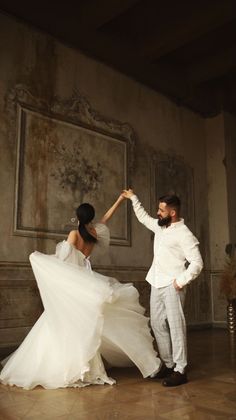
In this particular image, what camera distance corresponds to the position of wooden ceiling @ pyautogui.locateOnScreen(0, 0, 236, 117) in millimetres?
6738

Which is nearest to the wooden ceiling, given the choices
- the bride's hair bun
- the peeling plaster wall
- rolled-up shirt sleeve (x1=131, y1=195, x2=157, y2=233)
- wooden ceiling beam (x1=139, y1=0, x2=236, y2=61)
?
wooden ceiling beam (x1=139, y1=0, x2=236, y2=61)

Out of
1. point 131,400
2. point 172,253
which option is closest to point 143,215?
point 172,253

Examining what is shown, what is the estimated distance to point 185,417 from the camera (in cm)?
275

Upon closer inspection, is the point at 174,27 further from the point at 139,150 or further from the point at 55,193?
the point at 55,193

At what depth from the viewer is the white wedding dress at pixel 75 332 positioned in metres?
3.51

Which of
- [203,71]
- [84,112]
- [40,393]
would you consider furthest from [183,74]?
[40,393]

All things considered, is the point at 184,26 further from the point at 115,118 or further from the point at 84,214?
the point at 84,214

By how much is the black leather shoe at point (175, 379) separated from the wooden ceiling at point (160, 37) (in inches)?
213

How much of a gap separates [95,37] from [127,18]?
77cm

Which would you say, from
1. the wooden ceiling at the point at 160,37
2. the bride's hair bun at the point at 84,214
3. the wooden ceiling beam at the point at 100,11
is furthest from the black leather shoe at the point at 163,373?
the wooden ceiling beam at the point at 100,11

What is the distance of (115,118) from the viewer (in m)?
7.54

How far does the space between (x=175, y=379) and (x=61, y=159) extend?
12.8ft

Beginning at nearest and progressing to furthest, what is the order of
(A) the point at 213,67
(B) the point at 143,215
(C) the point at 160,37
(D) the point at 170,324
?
1. (D) the point at 170,324
2. (B) the point at 143,215
3. (C) the point at 160,37
4. (A) the point at 213,67

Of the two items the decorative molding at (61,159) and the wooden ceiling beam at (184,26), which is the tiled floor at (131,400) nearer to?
the decorative molding at (61,159)
